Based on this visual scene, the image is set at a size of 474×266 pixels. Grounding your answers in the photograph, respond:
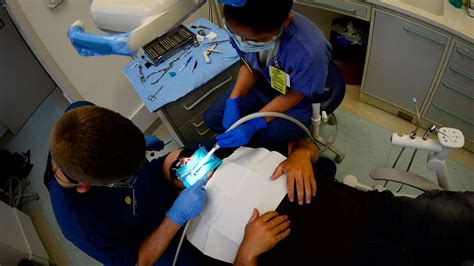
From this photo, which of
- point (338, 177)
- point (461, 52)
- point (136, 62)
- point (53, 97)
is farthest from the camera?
point (53, 97)

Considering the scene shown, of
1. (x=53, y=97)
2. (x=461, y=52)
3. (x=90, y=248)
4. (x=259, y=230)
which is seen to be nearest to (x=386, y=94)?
(x=461, y=52)

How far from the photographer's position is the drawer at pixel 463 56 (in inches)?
64.6

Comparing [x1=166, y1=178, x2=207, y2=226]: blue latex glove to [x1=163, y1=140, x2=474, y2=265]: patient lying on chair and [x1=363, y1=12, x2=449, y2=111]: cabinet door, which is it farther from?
[x1=363, y1=12, x2=449, y2=111]: cabinet door

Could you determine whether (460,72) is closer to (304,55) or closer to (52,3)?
(304,55)

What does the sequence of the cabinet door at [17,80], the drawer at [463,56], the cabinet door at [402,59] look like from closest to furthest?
1. the drawer at [463,56]
2. the cabinet door at [402,59]
3. the cabinet door at [17,80]

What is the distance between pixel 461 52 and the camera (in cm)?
167

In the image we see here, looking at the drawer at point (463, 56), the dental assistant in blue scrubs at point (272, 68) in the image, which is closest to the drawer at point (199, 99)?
the dental assistant in blue scrubs at point (272, 68)

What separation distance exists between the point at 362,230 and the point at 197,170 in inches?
26.1

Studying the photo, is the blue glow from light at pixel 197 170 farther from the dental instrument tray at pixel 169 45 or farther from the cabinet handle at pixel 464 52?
the cabinet handle at pixel 464 52

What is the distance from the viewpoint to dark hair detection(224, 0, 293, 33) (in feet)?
3.36

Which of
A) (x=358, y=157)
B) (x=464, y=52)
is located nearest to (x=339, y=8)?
(x=464, y=52)

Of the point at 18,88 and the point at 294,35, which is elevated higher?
the point at 294,35

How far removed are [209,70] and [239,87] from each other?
27 centimetres

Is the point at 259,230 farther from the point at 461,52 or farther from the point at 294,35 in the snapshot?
the point at 461,52
